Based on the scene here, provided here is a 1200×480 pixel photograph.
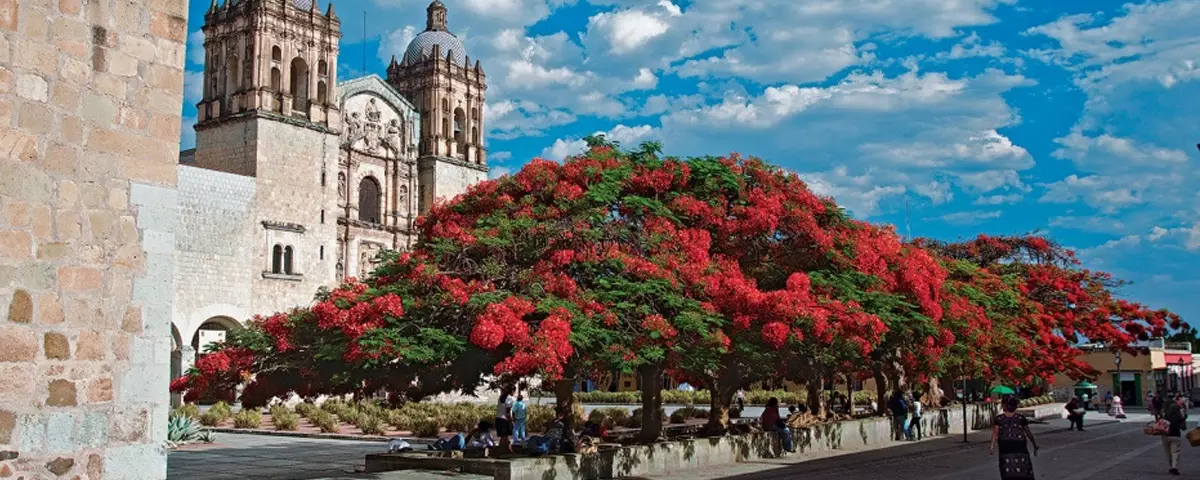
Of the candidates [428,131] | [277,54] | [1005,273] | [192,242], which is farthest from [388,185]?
[1005,273]

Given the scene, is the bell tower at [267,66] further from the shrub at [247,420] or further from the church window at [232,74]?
the shrub at [247,420]

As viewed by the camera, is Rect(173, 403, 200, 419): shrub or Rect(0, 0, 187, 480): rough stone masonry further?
Rect(173, 403, 200, 419): shrub

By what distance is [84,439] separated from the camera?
25.0ft

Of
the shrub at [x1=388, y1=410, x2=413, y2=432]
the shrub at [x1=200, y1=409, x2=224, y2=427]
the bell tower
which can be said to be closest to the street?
the shrub at [x1=388, y1=410, x2=413, y2=432]

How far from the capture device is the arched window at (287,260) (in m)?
41.2

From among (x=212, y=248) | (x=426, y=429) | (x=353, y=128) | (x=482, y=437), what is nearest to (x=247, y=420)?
(x=426, y=429)

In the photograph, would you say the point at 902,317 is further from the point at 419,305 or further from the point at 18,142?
the point at 18,142

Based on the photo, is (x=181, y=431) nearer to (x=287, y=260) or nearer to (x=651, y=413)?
(x=651, y=413)

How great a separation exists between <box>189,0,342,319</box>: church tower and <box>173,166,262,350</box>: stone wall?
0.85ft

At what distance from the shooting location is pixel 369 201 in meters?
49.8

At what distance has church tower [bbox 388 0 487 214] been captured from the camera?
5156cm

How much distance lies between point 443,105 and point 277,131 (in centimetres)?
1282

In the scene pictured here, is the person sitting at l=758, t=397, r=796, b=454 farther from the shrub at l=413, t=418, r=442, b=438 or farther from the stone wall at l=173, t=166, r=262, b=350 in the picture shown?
the stone wall at l=173, t=166, r=262, b=350

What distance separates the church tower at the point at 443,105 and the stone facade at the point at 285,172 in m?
0.15
